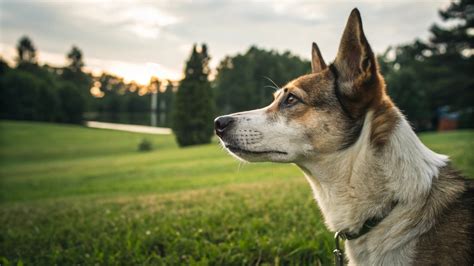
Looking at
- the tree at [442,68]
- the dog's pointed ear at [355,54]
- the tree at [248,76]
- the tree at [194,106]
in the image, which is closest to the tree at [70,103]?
the tree at [248,76]

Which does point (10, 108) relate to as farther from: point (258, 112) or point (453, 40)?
point (258, 112)

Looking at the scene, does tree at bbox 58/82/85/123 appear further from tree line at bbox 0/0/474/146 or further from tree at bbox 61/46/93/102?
tree at bbox 61/46/93/102

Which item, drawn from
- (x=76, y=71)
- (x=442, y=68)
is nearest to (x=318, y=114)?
(x=442, y=68)

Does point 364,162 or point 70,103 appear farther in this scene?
point 70,103

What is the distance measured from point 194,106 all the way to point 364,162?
41.6 metres

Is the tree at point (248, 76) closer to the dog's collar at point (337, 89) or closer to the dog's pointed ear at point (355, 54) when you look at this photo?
the dog's collar at point (337, 89)

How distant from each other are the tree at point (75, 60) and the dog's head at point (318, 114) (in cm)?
12292

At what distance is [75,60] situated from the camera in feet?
381

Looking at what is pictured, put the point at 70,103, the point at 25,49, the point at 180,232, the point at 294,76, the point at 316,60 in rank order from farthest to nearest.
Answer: the point at 25,49 → the point at 70,103 → the point at 294,76 → the point at 180,232 → the point at 316,60

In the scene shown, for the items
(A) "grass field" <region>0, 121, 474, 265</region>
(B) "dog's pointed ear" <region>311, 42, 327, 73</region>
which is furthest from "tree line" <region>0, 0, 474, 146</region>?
(B) "dog's pointed ear" <region>311, 42, 327, 73</region>

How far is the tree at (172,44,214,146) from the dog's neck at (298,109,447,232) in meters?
40.6

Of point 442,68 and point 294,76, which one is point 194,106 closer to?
point 442,68

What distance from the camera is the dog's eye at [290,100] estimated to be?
3.61 m

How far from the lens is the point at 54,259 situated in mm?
4695
